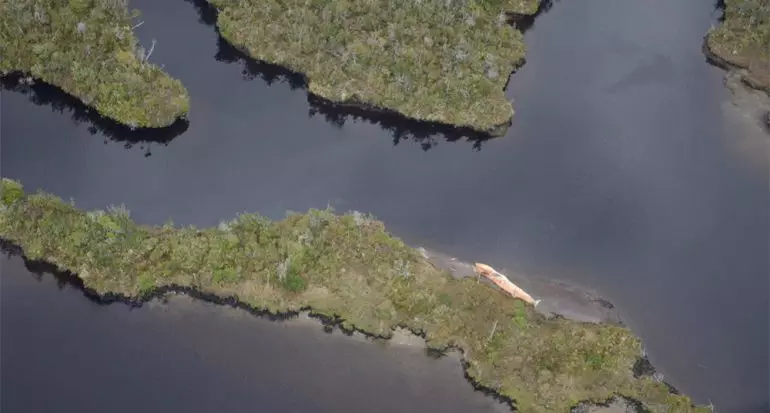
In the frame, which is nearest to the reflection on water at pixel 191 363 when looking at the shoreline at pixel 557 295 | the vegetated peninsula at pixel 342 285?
the vegetated peninsula at pixel 342 285

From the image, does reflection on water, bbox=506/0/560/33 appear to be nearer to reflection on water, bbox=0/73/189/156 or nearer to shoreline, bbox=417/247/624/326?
shoreline, bbox=417/247/624/326

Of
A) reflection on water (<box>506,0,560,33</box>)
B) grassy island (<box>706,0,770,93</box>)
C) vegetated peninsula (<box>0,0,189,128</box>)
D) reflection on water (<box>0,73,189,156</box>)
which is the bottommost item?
reflection on water (<box>0,73,189,156</box>)

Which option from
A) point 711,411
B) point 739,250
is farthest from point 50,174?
point 739,250

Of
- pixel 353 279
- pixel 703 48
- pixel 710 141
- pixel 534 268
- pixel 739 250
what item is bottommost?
pixel 353 279

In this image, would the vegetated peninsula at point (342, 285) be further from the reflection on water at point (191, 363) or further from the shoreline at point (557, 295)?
the reflection on water at point (191, 363)

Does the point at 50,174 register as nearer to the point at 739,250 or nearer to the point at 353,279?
the point at 353,279

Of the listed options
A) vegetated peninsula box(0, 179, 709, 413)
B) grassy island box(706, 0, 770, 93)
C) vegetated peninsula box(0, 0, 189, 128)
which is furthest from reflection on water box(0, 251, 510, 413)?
grassy island box(706, 0, 770, 93)

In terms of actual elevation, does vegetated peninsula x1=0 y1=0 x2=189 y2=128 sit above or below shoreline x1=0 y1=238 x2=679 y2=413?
above
